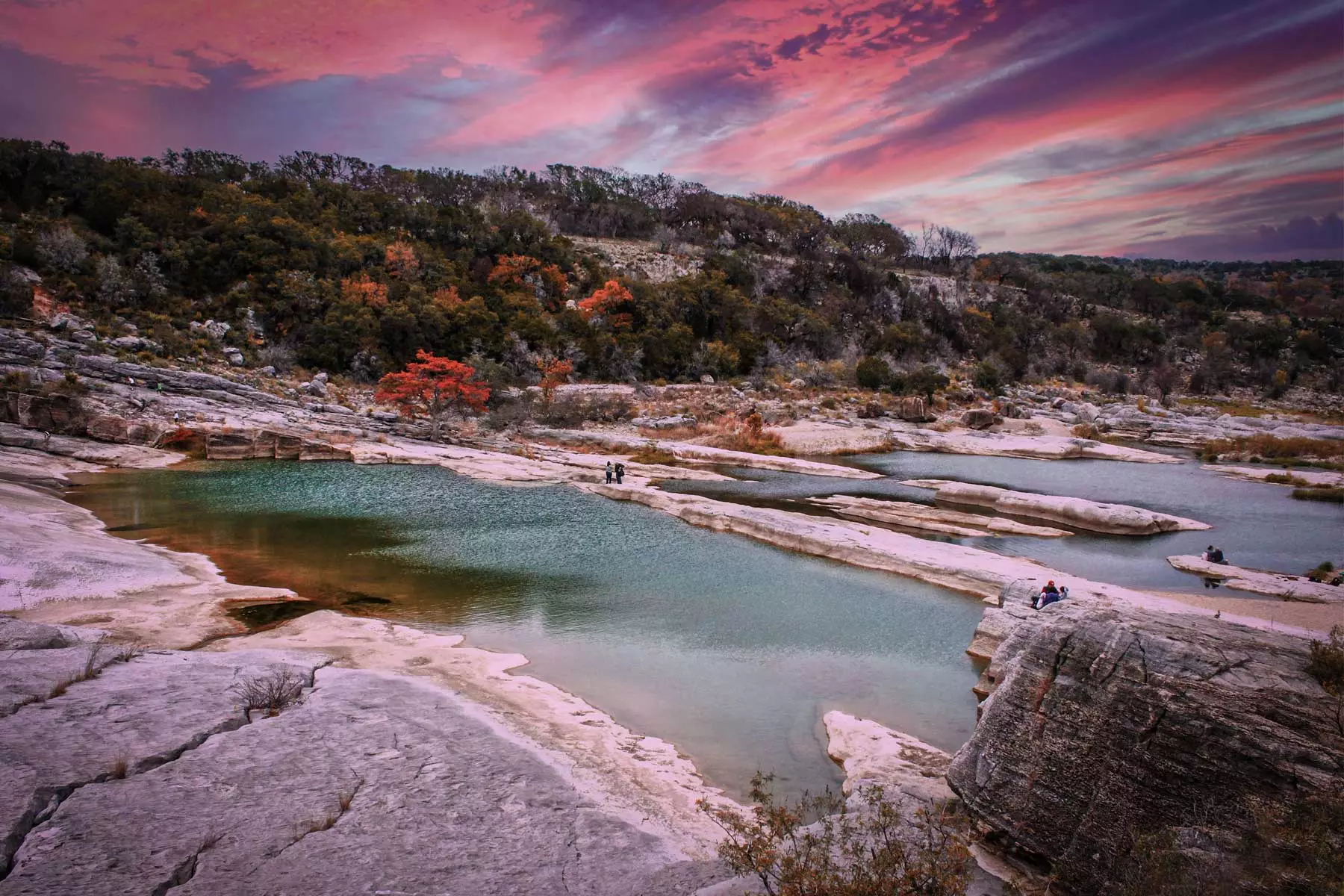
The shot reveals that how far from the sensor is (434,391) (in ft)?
181

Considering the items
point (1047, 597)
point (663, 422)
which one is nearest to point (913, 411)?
point (663, 422)

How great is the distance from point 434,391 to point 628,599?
3974cm

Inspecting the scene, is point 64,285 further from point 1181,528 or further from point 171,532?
point 1181,528

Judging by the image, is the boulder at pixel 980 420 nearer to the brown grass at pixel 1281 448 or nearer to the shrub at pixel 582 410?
the brown grass at pixel 1281 448

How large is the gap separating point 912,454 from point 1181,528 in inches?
937

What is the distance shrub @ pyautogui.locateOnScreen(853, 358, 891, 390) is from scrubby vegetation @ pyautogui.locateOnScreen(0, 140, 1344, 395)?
0.31m

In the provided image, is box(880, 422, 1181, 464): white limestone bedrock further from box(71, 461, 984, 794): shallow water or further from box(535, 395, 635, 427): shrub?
box(71, 461, 984, 794): shallow water

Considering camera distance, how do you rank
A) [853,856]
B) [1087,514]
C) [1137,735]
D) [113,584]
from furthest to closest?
[1087,514] → [113,584] → [1137,735] → [853,856]

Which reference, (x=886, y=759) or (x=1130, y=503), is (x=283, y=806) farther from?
(x=1130, y=503)

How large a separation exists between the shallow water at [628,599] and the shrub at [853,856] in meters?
3.08

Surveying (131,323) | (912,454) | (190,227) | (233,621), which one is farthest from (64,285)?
(912,454)

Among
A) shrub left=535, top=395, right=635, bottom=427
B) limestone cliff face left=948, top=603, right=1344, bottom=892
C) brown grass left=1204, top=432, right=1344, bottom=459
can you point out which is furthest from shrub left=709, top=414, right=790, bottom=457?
limestone cliff face left=948, top=603, right=1344, bottom=892

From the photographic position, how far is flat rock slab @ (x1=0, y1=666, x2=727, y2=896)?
6520mm

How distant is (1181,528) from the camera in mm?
32031
